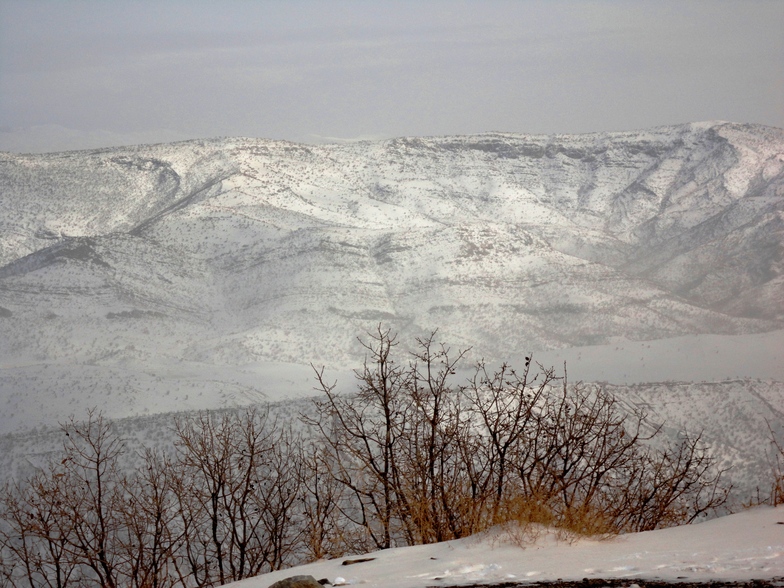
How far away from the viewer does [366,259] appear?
188ft

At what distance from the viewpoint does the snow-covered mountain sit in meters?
42.9

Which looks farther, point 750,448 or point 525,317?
point 525,317

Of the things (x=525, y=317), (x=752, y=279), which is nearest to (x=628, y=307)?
(x=525, y=317)

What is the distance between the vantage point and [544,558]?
→ 19.8 ft

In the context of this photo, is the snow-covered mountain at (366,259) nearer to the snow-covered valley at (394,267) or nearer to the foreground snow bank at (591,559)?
the snow-covered valley at (394,267)

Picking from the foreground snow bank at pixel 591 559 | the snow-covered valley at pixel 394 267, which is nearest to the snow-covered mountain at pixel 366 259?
the snow-covered valley at pixel 394 267

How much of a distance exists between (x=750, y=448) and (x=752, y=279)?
26.4 m

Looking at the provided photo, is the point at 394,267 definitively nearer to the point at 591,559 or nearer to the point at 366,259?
the point at 366,259

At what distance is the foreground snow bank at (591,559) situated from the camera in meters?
5.34

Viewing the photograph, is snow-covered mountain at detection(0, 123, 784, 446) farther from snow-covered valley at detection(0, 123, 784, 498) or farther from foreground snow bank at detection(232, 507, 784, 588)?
foreground snow bank at detection(232, 507, 784, 588)

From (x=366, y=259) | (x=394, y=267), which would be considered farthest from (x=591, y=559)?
(x=366, y=259)

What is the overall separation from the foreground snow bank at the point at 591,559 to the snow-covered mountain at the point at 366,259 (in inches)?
1177

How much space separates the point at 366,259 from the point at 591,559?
51.8m

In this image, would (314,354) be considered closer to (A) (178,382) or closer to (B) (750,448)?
(A) (178,382)
